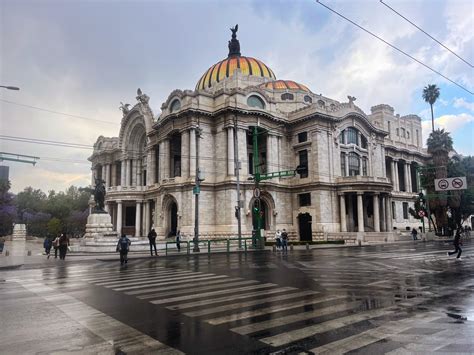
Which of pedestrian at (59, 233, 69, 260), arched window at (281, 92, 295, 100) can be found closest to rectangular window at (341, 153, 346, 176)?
arched window at (281, 92, 295, 100)

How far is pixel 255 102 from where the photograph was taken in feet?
156

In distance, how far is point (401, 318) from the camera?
7312mm

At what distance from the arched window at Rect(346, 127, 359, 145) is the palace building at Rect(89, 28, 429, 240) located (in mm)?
135

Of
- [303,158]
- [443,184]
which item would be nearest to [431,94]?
[303,158]

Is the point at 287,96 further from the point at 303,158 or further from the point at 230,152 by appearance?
the point at 230,152

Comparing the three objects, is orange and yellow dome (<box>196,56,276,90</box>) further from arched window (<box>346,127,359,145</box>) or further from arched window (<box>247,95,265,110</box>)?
arched window (<box>346,127,359,145</box>)

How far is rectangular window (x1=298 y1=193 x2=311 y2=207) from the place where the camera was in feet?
154

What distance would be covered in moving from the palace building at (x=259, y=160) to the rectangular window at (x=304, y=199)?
286mm

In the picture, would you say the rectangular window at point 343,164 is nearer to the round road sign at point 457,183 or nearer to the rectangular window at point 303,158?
the rectangular window at point 303,158

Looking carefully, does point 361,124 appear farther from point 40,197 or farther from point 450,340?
point 40,197

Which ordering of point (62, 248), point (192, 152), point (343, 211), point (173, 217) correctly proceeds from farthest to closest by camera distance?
point (173, 217)
point (343, 211)
point (192, 152)
point (62, 248)

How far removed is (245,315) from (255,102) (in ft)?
137

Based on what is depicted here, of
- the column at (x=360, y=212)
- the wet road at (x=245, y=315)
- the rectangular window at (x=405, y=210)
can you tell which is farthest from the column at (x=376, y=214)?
the wet road at (x=245, y=315)

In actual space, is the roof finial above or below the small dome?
above
